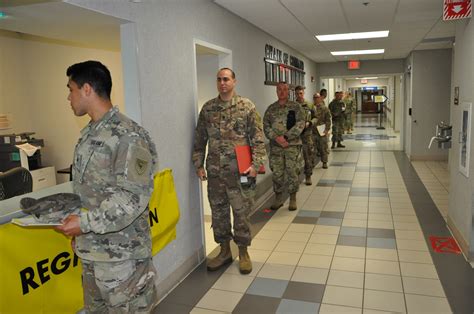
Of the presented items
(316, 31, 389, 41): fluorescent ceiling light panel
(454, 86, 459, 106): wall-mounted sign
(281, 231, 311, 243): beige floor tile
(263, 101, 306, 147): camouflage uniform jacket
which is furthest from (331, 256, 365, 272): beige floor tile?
(316, 31, 389, 41): fluorescent ceiling light panel

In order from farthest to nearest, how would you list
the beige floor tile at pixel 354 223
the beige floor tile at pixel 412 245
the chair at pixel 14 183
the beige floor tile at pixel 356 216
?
the beige floor tile at pixel 356 216 → the beige floor tile at pixel 354 223 → the beige floor tile at pixel 412 245 → the chair at pixel 14 183

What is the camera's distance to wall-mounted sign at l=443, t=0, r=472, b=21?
3.63 meters

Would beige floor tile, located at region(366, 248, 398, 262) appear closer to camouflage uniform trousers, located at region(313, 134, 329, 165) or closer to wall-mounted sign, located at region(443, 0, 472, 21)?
wall-mounted sign, located at region(443, 0, 472, 21)

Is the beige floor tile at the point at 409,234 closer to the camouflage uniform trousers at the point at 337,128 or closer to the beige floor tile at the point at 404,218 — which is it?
the beige floor tile at the point at 404,218

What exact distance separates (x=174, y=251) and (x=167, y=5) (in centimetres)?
196

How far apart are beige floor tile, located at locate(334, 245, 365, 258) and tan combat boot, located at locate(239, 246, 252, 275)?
0.90m

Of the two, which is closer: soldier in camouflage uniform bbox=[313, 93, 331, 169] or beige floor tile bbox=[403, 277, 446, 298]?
beige floor tile bbox=[403, 277, 446, 298]

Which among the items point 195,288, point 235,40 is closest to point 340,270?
point 195,288

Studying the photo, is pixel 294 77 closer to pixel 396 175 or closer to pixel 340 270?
pixel 396 175

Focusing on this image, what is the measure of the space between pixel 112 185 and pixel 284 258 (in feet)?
7.89

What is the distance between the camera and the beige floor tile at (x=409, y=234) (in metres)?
4.18

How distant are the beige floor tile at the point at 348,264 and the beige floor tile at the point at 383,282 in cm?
15

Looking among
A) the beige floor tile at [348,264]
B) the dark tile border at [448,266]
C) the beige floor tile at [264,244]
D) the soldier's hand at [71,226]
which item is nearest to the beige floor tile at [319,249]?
the beige floor tile at [348,264]

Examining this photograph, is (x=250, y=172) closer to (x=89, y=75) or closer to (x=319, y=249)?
(x=319, y=249)
